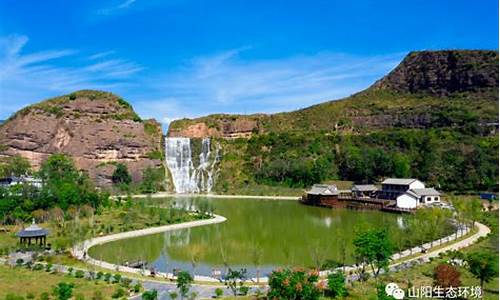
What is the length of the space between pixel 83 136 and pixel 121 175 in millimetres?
10958

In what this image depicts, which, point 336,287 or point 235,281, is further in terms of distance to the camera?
point 235,281

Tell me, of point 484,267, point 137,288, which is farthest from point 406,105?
point 137,288

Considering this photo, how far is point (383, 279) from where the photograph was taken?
2277cm

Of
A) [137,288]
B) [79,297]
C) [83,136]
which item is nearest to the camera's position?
[79,297]

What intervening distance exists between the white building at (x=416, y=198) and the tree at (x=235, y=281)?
30.1 metres

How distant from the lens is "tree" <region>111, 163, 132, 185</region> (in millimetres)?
78000

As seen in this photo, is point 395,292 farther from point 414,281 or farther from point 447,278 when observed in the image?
point 414,281

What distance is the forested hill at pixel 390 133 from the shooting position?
64.0m

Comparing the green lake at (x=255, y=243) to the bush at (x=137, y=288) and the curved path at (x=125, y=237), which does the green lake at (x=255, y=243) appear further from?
the bush at (x=137, y=288)

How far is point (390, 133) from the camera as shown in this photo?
259 feet

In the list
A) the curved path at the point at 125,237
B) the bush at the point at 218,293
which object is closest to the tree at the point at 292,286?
the bush at the point at 218,293

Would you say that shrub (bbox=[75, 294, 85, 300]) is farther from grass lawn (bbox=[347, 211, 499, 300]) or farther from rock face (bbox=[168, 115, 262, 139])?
rock face (bbox=[168, 115, 262, 139])

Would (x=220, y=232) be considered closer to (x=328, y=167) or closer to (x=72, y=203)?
(x=72, y=203)

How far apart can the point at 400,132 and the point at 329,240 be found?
1952 inches
